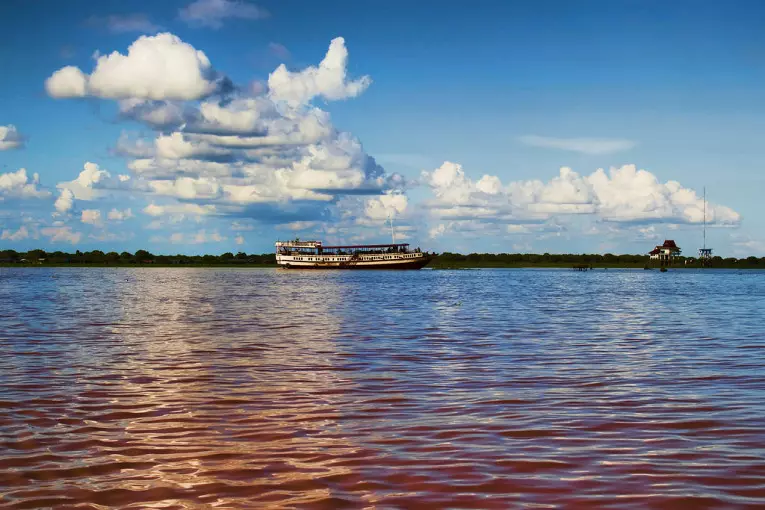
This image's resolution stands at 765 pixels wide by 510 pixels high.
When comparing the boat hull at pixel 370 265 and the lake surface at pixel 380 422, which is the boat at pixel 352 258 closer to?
the boat hull at pixel 370 265

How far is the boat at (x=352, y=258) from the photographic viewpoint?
531ft

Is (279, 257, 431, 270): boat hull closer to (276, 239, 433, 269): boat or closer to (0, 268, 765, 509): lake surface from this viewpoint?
(276, 239, 433, 269): boat

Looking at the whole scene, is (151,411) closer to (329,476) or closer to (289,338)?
(329,476)

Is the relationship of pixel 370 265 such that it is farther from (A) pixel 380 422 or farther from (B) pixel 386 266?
(A) pixel 380 422

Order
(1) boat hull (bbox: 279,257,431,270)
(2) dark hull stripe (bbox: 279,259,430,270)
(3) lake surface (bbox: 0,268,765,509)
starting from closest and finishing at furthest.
A: 1. (3) lake surface (bbox: 0,268,765,509)
2. (2) dark hull stripe (bbox: 279,259,430,270)
3. (1) boat hull (bbox: 279,257,431,270)

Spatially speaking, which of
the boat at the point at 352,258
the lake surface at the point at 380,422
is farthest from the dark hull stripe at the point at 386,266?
the lake surface at the point at 380,422

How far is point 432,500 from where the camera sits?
7.00m

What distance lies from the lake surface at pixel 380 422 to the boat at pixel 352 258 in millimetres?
138896

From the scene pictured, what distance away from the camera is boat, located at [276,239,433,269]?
16188 cm

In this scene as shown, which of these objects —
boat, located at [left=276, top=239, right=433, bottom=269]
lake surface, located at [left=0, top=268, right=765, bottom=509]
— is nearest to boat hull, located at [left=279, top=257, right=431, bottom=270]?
boat, located at [left=276, top=239, right=433, bottom=269]

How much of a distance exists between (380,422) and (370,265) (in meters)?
155

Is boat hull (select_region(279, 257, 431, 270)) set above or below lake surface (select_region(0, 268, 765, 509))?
above

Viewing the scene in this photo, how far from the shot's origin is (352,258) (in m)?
166

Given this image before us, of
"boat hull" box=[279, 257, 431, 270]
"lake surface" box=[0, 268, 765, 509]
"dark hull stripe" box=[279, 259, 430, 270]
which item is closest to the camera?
"lake surface" box=[0, 268, 765, 509]
